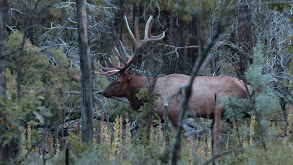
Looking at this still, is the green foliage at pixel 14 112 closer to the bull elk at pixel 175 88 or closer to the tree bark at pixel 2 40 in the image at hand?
the tree bark at pixel 2 40

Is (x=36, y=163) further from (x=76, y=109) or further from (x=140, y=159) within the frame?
(x=76, y=109)

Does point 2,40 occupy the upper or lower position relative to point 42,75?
upper

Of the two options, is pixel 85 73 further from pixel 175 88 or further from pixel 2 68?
pixel 175 88

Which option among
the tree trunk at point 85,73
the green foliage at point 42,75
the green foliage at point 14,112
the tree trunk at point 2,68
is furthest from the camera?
the green foliage at point 42,75

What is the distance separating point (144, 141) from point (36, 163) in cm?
173

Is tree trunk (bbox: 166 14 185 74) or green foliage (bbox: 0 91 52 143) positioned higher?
tree trunk (bbox: 166 14 185 74)

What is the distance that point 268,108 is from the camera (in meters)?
6.23

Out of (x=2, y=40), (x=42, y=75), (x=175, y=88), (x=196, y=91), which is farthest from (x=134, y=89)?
(x=2, y=40)

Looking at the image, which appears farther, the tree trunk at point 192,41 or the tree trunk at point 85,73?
the tree trunk at point 192,41

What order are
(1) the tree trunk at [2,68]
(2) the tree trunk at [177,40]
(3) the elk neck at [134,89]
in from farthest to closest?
(2) the tree trunk at [177,40], (3) the elk neck at [134,89], (1) the tree trunk at [2,68]

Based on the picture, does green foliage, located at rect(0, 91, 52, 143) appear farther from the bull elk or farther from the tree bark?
the bull elk

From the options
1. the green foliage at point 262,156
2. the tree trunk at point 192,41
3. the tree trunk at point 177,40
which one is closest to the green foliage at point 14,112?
the green foliage at point 262,156

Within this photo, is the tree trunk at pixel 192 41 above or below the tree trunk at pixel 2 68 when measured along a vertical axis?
above

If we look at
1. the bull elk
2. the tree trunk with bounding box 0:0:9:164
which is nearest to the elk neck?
the bull elk
